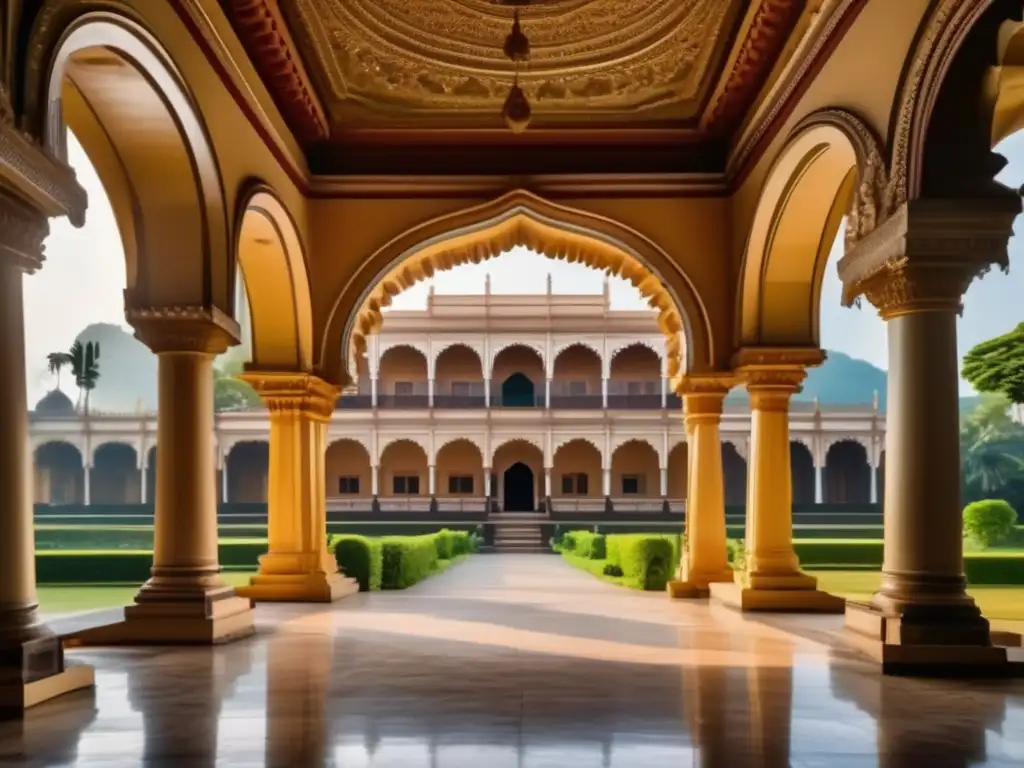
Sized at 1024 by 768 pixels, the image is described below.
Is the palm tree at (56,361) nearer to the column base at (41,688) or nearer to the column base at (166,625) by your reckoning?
the column base at (166,625)

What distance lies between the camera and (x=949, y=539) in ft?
20.5

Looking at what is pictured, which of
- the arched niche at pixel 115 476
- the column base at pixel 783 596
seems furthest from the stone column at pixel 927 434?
the arched niche at pixel 115 476

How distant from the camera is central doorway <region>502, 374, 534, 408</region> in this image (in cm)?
3781

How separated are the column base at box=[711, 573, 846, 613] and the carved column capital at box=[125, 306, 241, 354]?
535cm

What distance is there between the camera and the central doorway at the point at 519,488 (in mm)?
36469

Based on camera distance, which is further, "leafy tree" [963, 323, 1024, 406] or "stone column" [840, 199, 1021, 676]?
"leafy tree" [963, 323, 1024, 406]

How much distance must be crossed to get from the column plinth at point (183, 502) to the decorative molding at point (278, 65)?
7.09ft

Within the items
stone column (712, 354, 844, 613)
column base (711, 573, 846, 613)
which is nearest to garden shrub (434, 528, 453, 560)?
stone column (712, 354, 844, 613)

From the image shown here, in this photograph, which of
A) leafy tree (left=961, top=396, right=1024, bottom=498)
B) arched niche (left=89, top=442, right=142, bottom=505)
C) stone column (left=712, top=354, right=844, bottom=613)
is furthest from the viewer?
arched niche (left=89, top=442, right=142, bottom=505)

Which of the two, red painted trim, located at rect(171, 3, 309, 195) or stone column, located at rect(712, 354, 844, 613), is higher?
red painted trim, located at rect(171, 3, 309, 195)

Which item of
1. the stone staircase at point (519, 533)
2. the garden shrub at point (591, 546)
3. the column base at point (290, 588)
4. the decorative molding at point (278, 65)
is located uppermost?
the decorative molding at point (278, 65)

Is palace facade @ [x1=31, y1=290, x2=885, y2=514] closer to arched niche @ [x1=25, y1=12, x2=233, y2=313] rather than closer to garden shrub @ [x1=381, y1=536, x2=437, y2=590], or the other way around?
garden shrub @ [x1=381, y1=536, x2=437, y2=590]

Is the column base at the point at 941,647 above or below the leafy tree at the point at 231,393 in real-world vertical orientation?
below

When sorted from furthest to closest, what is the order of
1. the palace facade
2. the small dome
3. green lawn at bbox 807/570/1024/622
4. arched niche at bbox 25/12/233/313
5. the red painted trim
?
the small dome < the palace facade < green lawn at bbox 807/570/1024/622 < the red painted trim < arched niche at bbox 25/12/233/313
